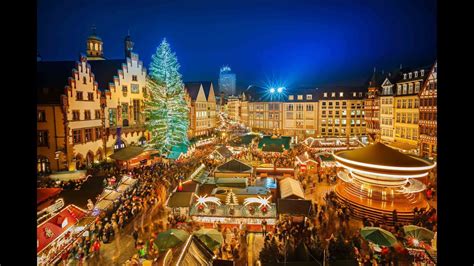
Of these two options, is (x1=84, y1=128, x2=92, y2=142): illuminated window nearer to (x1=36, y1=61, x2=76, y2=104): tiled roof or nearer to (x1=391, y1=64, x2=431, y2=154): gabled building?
(x1=36, y1=61, x2=76, y2=104): tiled roof

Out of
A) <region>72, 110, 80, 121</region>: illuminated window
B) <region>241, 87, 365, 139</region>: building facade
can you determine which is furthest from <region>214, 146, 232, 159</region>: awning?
<region>241, 87, 365, 139</region>: building facade

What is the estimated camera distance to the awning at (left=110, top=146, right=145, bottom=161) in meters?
20.1

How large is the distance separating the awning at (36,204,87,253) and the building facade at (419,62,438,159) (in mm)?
25057

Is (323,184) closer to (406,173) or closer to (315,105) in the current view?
(406,173)

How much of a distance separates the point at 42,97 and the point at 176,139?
401 inches

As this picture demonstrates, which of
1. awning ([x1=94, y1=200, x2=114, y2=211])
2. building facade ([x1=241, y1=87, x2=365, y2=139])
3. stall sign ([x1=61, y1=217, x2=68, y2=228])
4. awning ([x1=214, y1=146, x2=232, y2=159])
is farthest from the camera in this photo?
building facade ([x1=241, y1=87, x2=365, y2=139])

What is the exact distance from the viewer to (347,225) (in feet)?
39.4

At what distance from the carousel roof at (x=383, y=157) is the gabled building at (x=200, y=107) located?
76.0 feet

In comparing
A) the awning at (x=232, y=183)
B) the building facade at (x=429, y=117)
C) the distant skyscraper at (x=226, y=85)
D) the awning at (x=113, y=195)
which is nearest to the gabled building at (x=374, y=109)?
the building facade at (x=429, y=117)

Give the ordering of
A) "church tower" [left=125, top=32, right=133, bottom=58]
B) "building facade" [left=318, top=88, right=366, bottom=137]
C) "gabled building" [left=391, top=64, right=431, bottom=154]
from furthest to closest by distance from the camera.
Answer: "building facade" [left=318, top=88, right=366, bottom=137]
"church tower" [left=125, top=32, right=133, bottom=58]
"gabled building" [left=391, top=64, right=431, bottom=154]

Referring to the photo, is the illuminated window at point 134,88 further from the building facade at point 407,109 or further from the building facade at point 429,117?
the building facade at point 429,117

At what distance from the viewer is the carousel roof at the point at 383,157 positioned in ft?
45.3

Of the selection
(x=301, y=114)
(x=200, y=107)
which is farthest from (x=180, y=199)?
(x=301, y=114)
